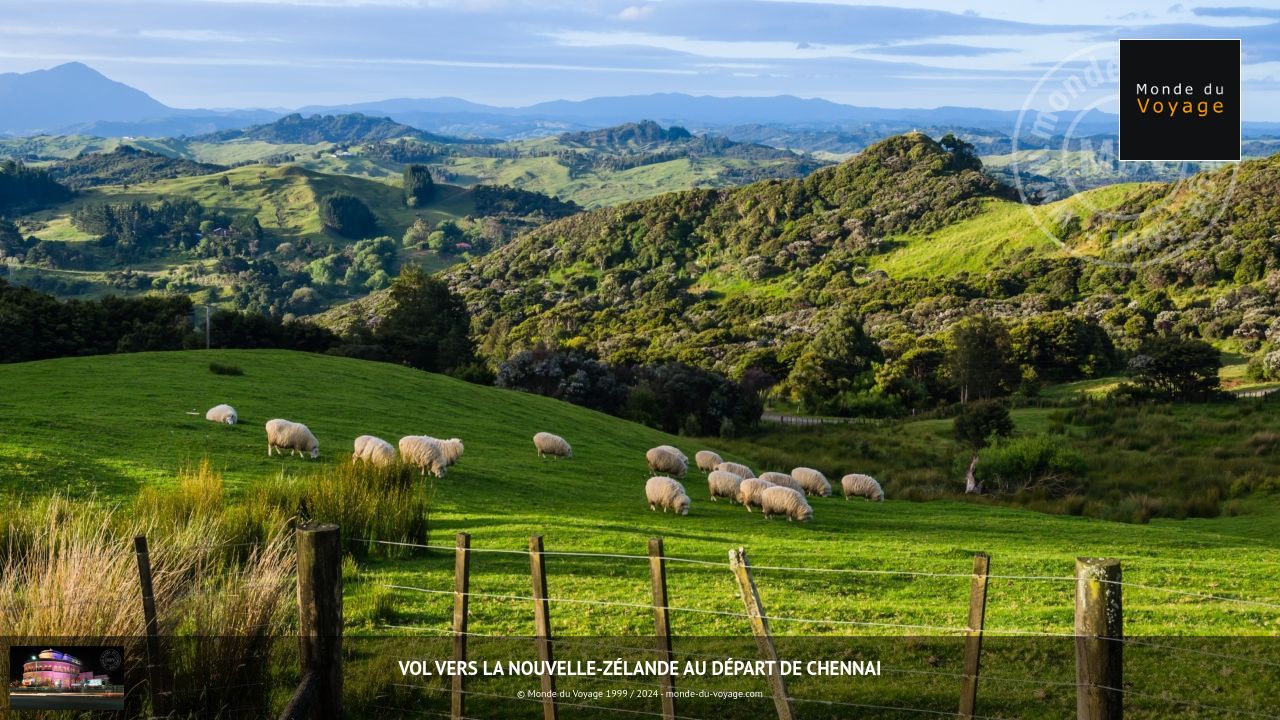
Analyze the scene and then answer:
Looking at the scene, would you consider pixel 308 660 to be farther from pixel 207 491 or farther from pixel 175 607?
pixel 207 491

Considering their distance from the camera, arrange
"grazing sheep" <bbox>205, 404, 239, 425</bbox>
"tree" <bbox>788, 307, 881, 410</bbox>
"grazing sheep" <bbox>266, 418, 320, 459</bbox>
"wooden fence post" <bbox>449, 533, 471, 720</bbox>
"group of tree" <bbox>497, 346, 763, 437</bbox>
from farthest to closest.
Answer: "tree" <bbox>788, 307, 881, 410</bbox> → "group of tree" <bbox>497, 346, 763, 437</bbox> → "grazing sheep" <bbox>205, 404, 239, 425</bbox> → "grazing sheep" <bbox>266, 418, 320, 459</bbox> → "wooden fence post" <bbox>449, 533, 471, 720</bbox>

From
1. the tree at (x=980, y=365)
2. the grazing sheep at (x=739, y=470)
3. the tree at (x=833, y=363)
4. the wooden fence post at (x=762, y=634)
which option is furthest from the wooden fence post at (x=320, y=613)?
the tree at (x=833, y=363)

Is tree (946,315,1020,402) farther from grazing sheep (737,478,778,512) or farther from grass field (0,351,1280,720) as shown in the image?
grazing sheep (737,478,778,512)

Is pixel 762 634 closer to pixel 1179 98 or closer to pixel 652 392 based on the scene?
pixel 1179 98

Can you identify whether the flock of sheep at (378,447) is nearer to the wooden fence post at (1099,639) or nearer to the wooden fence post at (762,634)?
the wooden fence post at (762,634)

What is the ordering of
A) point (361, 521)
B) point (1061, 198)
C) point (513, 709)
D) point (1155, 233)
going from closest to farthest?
point (513, 709) < point (361, 521) < point (1155, 233) < point (1061, 198)

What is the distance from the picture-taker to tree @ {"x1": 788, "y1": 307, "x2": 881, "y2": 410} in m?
68.1

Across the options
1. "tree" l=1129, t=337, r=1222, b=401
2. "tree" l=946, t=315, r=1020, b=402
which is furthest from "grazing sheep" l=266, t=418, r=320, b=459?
"tree" l=946, t=315, r=1020, b=402

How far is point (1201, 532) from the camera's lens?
19859 millimetres

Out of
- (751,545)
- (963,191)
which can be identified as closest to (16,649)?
(751,545)

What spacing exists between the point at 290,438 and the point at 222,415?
464cm

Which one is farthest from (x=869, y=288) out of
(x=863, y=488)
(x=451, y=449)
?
(x=451, y=449)

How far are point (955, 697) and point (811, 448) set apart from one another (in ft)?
109

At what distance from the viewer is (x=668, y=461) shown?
25438mm
